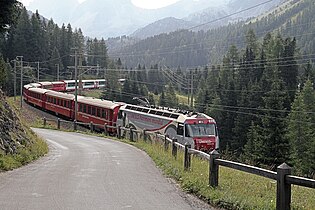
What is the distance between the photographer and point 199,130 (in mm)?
32250

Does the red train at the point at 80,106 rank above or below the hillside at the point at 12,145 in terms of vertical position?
below

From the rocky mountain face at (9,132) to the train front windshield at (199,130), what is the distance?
13.5 meters

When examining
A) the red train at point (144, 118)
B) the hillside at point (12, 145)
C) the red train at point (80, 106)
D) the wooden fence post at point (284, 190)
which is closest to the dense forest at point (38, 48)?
the red train at point (80, 106)

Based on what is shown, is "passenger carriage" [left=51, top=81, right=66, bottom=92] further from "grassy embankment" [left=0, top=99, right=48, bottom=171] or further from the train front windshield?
"grassy embankment" [left=0, top=99, right=48, bottom=171]

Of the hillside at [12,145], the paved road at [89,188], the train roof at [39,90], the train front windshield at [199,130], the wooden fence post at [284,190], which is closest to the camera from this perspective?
the wooden fence post at [284,190]

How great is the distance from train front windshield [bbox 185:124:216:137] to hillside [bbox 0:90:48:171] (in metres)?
12.1

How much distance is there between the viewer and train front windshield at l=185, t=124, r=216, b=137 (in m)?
31.7

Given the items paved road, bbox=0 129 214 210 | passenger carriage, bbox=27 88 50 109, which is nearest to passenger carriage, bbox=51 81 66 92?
passenger carriage, bbox=27 88 50 109

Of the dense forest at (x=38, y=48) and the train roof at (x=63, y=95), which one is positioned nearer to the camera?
the train roof at (x=63, y=95)

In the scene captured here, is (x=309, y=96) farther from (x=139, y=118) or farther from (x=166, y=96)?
(x=166, y=96)

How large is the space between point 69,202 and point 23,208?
992 mm

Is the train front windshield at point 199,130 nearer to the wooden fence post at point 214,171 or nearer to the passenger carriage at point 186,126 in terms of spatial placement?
the passenger carriage at point 186,126

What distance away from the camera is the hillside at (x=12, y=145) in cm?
1531

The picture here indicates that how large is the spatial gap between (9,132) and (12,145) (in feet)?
3.97
